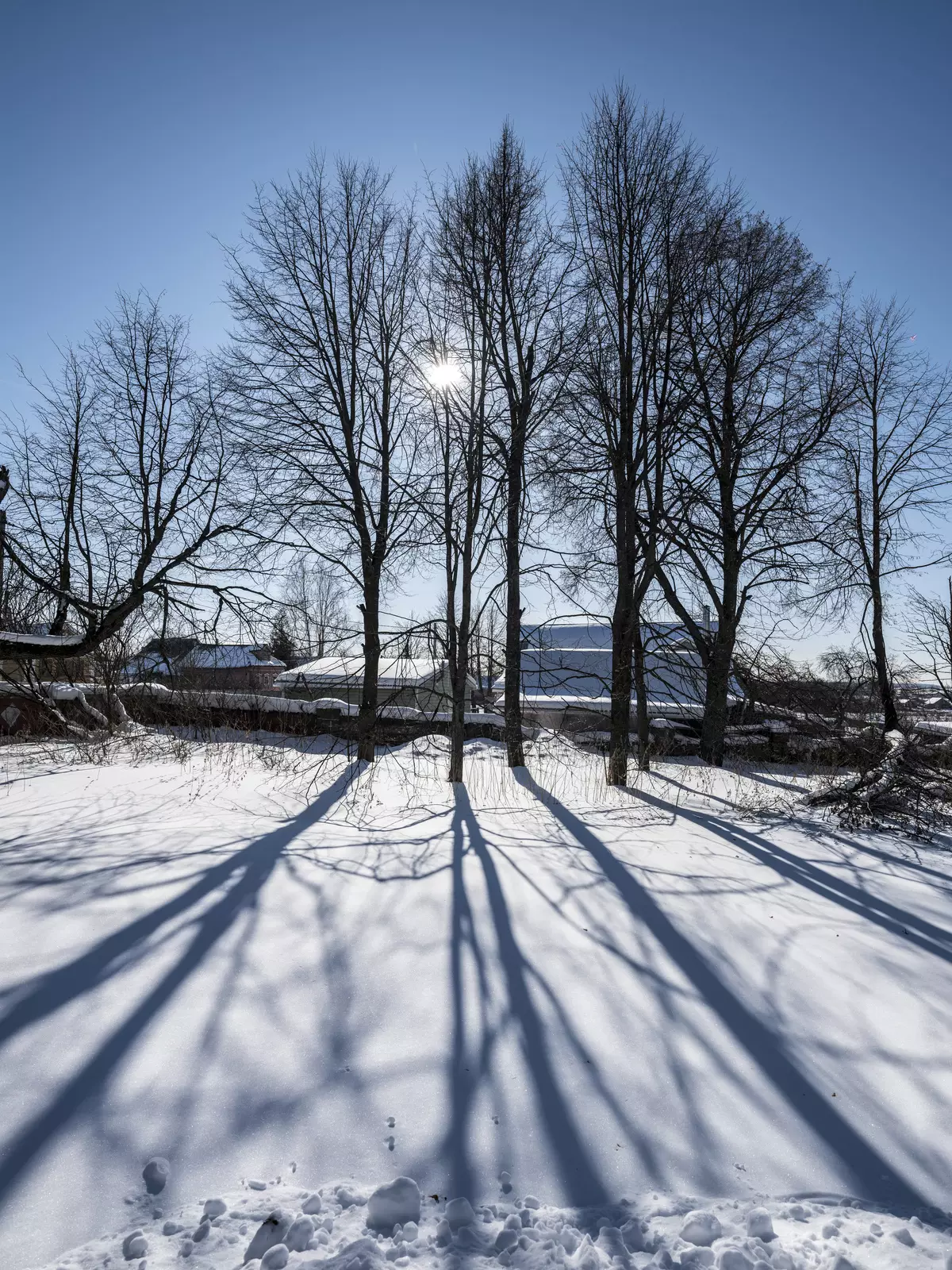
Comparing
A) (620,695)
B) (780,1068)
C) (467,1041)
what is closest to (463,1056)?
(467,1041)

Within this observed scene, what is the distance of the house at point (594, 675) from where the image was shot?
30.1 ft

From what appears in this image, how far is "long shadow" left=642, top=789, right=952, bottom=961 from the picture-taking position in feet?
13.8

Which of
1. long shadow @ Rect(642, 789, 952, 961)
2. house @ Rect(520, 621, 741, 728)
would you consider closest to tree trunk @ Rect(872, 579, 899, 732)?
house @ Rect(520, 621, 741, 728)

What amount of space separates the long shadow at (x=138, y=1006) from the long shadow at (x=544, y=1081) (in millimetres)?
1591

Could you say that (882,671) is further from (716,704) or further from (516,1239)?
(516,1239)

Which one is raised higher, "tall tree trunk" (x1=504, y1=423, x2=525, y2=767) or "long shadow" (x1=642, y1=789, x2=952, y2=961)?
"tall tree trunk" (x1=504, y1=423, x2=525, y2=767)

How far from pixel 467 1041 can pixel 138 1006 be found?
1.47 m

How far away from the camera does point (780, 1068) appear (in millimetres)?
2762

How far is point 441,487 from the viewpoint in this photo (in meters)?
10.7

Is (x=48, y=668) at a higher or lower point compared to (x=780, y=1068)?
higher

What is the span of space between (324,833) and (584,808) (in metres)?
3.43

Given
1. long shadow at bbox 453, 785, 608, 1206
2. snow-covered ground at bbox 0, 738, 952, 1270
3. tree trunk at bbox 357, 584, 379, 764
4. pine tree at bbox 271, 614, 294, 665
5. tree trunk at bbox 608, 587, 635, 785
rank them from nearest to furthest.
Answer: snow-covered ground at bbox 0, 738, 952, 1270 < long shadow at bbox 453, 785, 608, 1206 < pine tree at bbox 271, 614, 294, 665 < tree trunk at bbox 608, 587, 635, 785 < tree trunk at bbox 357, 584, 379, 764

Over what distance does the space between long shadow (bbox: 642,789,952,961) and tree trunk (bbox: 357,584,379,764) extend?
5.30m

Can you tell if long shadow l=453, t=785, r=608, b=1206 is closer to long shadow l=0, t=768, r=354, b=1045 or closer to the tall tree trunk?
long shadow l=0, t=768, r=354, b=1045
